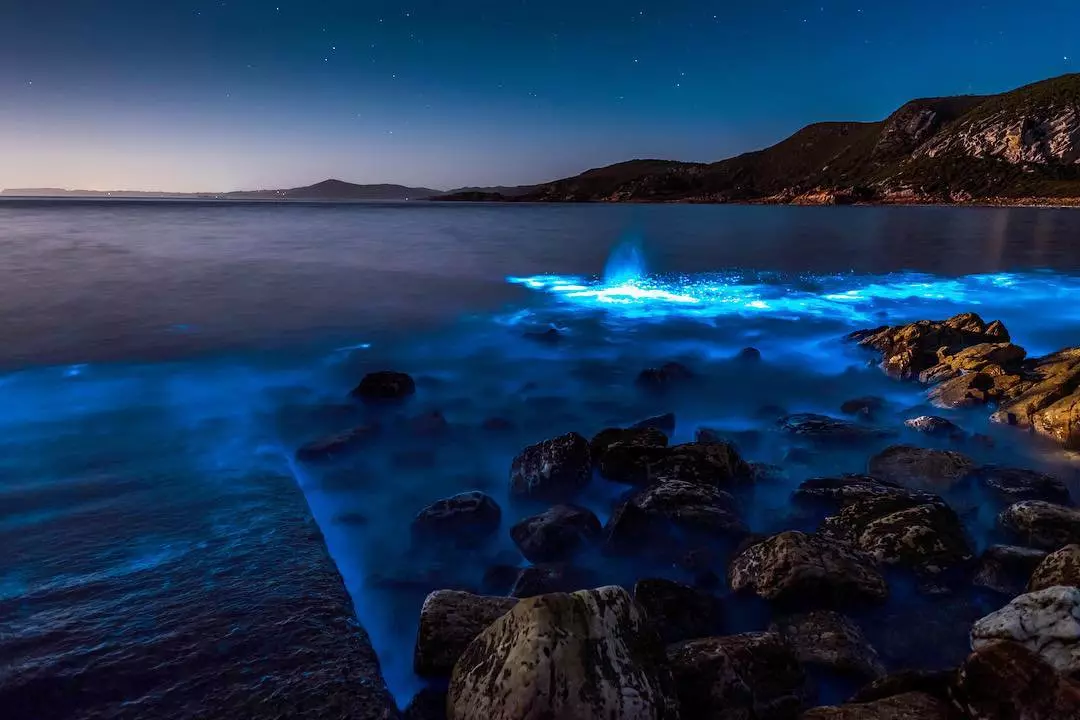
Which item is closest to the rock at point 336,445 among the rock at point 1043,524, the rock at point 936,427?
the rock at point 1043,524

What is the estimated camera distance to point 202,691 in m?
4.21

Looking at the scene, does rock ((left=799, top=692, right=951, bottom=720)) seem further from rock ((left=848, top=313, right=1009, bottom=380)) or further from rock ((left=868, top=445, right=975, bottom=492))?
rock ((left=848, top=313, right=1009, bottom=380))

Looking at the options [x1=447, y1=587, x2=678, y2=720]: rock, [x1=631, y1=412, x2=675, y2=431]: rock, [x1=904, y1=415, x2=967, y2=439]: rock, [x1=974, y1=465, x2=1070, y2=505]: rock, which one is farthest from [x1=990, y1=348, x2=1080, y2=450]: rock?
[x1=447, y1=587, x2=678, y2=720]: rock

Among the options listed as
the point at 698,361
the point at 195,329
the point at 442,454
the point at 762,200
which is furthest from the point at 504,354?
the point at 762,200

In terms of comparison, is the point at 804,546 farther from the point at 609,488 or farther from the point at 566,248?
the point at 566,248

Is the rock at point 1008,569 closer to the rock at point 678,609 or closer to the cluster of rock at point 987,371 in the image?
the rock at point 678,609

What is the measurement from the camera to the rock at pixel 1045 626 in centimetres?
366

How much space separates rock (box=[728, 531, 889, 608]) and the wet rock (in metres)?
2.69

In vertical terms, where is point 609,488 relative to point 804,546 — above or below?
below

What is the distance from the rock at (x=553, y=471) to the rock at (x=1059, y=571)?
502 centimetres

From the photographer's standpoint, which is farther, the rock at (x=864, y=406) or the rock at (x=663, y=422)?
the rock at (x=864, y=406)

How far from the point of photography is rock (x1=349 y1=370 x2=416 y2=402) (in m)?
12.5

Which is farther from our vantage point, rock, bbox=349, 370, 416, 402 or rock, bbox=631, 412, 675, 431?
rock, bbox=349, 370, 416, 402

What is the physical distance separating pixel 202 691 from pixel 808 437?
9304 millimetres
